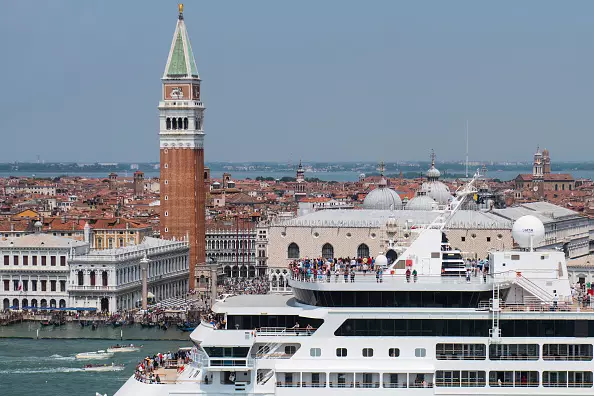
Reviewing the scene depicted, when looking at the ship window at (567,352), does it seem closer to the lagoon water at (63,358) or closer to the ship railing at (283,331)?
the ship railing at (283,331)

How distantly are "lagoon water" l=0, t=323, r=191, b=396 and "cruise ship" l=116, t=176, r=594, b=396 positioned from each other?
50.2ft

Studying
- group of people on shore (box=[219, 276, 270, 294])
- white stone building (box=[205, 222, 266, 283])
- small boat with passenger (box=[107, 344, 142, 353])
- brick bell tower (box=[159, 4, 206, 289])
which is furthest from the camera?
white stone building (box=[205, 222, 266, 283])

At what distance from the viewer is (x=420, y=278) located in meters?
23.8

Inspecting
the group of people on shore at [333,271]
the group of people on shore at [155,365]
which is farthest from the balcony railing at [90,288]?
the group of people on shore at [333,271]

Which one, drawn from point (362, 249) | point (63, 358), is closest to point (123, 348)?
point (63, 358)

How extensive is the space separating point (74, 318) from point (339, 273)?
35.4 m

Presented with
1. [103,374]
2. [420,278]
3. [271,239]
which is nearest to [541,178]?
[271,239]

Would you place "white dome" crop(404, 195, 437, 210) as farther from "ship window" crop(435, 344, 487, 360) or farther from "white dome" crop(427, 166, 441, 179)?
"ship window" crop(435, 344, 487, 360)

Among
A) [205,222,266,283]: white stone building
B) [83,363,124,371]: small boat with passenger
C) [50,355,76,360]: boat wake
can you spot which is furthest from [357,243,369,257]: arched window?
[83,363,124,371]: small boat with passenger

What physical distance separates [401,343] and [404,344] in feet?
0.16

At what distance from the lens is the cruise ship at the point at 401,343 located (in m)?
23.4

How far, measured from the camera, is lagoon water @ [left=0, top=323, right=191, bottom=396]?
40.5 meters

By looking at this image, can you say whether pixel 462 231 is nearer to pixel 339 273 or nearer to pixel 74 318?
pixel 74 318

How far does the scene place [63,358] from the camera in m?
46.7
